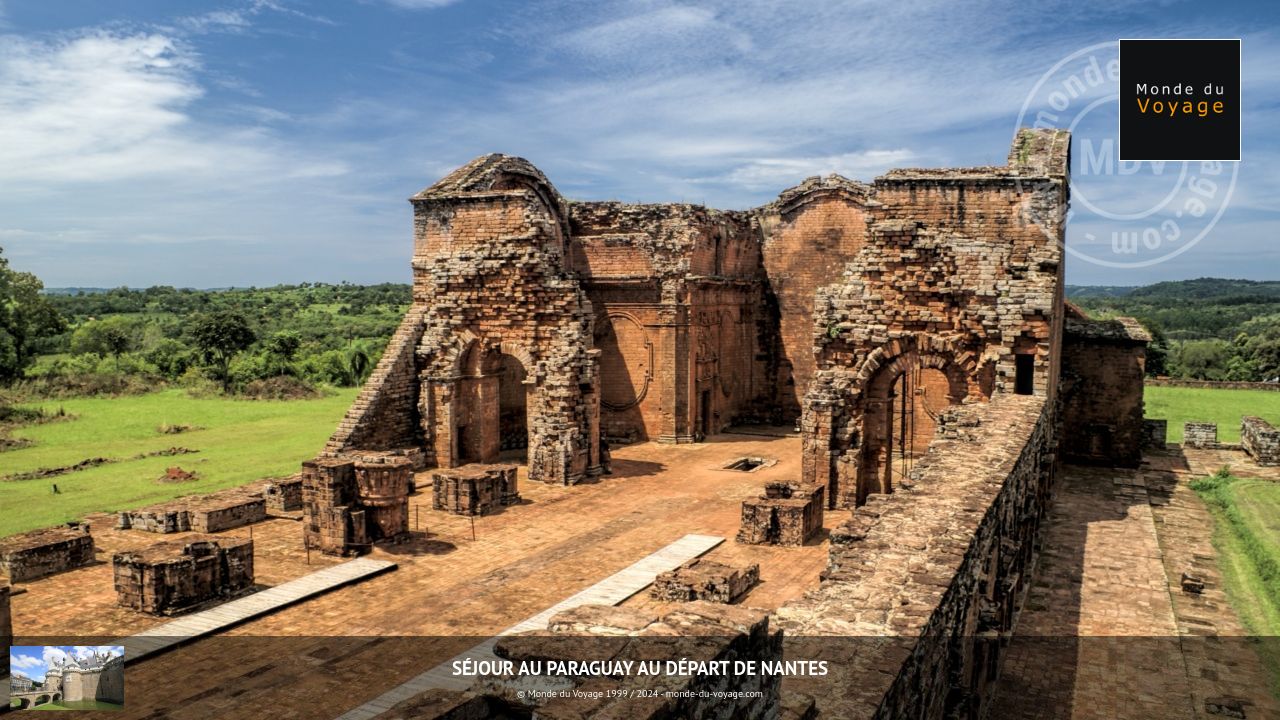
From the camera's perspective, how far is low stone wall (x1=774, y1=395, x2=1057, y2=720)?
18.3ft

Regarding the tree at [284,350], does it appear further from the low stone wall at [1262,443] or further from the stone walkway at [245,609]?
the low stone wall at [1262,443]

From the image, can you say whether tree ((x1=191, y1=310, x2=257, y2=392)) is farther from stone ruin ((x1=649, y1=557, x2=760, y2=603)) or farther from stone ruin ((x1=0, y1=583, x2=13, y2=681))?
stone ruin ((x1=649, y1=557, x2=760, y2=603))

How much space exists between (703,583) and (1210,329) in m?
99.6

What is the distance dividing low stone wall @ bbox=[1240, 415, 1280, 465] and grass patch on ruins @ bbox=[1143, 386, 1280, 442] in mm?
2644

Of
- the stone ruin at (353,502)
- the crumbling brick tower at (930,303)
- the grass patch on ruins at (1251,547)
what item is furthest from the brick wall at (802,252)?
the stone ruin at (353,502)

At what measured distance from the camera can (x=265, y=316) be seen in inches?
2810

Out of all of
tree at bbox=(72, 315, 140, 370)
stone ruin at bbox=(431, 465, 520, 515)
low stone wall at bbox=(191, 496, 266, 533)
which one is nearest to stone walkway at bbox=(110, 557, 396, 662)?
stone ruin at bbox=(431, 465, 520, 515)

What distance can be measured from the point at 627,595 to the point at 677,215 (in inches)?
541

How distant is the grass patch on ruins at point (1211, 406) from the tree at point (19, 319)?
41990mm

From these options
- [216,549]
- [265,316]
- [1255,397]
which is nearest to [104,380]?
[216,549]

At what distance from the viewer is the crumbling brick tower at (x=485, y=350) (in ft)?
59.7

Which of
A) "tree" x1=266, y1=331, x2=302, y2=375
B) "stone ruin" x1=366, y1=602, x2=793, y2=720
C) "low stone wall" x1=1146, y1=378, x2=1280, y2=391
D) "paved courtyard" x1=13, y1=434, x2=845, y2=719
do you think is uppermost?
"tree" x1=266, y1=331, x2=302, y2=375

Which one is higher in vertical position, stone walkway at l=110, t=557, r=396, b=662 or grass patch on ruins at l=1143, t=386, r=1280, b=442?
grass patch on ruins at l=1143, t=386, r=1280, b=442

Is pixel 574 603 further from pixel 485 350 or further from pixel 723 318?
pixel 723 318
